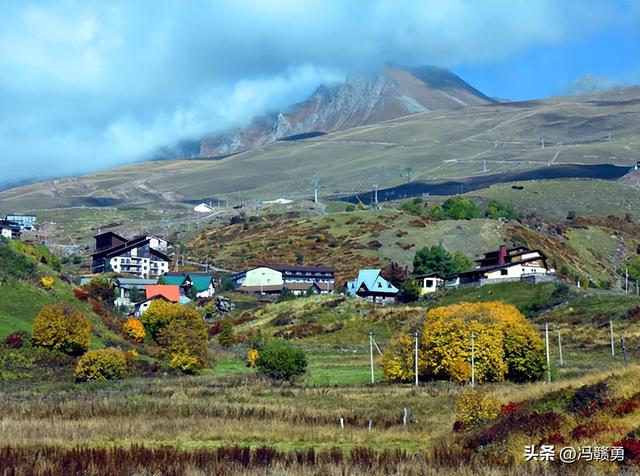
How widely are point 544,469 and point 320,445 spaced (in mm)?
9809

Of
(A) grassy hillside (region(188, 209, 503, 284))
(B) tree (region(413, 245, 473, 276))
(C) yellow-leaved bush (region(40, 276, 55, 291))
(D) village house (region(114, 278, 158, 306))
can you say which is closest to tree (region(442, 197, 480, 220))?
(A) grassy hillside (region(188, 209, 503, 284))

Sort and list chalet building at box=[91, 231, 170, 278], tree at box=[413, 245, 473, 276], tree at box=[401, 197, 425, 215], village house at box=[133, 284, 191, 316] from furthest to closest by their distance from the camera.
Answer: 1. tree at box=[401, 197, 425, 215]
2. chalet building at box=[91, 231, 170, 278]
3. tree at box=[413, 245, 473, 276]
4. village house at box=[133, 284, 191, 316]

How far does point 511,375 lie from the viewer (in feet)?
176

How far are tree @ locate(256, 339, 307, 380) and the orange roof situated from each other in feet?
181

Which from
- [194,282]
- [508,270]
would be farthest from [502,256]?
[194,282]

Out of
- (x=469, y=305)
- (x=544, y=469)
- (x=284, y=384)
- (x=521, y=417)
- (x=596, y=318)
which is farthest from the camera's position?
(x=596, y=318)

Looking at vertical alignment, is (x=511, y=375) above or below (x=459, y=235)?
below

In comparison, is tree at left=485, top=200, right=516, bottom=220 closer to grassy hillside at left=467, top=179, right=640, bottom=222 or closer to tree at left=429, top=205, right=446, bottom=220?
grassy hillside at left=467, top=179, right=640, bottom=222

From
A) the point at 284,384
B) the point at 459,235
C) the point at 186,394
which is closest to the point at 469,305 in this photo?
the point at 284,384

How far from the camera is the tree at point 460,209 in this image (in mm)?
166762

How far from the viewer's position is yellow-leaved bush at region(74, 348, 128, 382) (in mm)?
53938

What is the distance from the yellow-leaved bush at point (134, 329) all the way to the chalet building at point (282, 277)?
49406 mm

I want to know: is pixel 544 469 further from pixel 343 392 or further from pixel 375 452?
pixel 343 392

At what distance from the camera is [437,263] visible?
117375mm
